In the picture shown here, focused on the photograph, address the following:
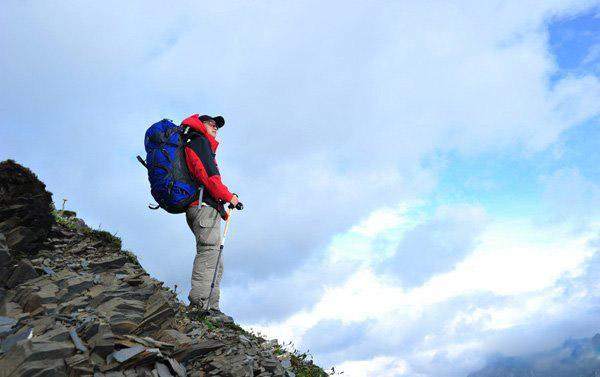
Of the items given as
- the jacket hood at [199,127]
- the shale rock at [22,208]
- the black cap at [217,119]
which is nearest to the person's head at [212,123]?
the black cap at [217,119]

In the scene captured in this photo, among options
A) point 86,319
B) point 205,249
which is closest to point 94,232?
point 205,249

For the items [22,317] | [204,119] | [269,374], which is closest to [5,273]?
[22,317]

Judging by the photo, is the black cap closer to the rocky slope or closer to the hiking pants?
the hiking pants

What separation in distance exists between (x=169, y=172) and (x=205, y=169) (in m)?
0.93

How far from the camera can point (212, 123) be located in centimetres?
1423

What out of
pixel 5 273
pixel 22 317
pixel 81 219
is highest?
pixel 81 219

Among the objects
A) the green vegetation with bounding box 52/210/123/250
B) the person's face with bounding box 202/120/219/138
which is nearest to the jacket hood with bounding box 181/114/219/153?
the person's face with bounding box 202/120/219/138

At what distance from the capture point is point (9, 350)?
22.1ft

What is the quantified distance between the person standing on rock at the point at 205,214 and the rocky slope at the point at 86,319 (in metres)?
1.03

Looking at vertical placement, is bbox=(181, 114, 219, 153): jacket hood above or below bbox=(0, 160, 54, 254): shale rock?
above

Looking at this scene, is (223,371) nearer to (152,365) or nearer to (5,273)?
(152,365)

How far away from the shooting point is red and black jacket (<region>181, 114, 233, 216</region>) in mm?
13000

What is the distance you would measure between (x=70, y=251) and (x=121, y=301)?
4066 millimetres

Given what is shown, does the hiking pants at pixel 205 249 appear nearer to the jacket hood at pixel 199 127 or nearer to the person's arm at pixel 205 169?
the person's arm at pixel 205 169
